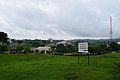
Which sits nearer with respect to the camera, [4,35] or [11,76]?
[11,76]

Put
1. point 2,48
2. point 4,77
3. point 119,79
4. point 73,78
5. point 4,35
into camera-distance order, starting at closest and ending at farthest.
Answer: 1. point 119,79
2. point 73,78
3. point 4,77
4. point 2,48
5. point 4,35

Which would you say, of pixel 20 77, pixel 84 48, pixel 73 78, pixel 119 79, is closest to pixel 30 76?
pixel 20 77

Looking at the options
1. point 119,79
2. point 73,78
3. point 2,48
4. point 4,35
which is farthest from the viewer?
point 4,35

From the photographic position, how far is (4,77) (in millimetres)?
20469

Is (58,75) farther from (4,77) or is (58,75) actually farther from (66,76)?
(4,77)

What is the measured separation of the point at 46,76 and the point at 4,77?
3259 millimetres

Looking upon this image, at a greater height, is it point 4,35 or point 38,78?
point 4,35

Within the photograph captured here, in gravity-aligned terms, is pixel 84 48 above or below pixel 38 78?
above

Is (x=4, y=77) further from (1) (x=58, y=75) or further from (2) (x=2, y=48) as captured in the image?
(2) (x=2, y=48)

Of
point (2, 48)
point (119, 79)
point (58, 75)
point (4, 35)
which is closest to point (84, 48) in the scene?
point (58, 75)

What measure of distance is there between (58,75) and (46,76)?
98 cm

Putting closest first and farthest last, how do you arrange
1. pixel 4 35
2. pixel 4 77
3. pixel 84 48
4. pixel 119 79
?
pixel 119 79
pixel 4 77
pixel 84 48
pixel 4 35

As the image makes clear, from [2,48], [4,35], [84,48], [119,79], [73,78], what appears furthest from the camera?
[4,35]

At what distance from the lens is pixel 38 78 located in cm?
1962
